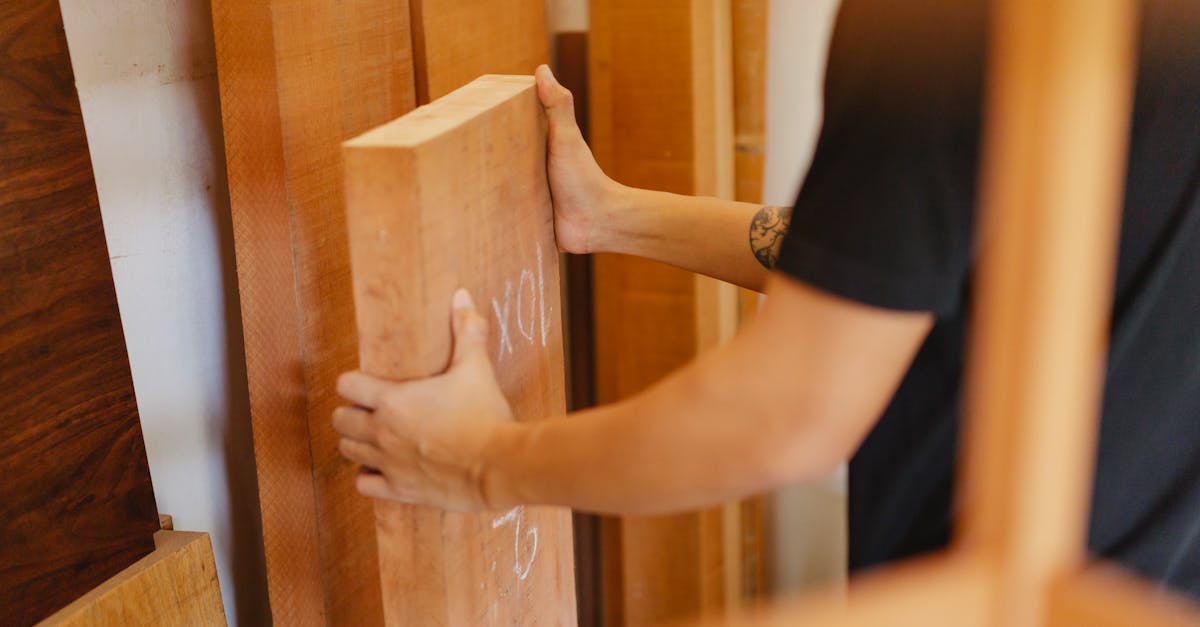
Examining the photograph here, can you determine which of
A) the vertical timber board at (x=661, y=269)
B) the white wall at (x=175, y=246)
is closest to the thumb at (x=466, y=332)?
the white wall at (x=175, y=246)

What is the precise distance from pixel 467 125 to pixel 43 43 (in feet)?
2.01

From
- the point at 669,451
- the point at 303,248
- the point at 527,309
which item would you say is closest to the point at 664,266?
the point at 303,248

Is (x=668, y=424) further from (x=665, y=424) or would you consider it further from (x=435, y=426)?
(x=435, y=426)

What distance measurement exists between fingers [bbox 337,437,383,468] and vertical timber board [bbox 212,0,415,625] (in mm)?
497

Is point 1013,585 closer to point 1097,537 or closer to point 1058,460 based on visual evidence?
point 1058,460

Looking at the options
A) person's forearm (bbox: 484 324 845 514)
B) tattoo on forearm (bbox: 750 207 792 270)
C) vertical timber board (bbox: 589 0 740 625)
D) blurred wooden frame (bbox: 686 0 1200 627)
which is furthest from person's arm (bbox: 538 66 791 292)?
blurred wooden frame (bbox: 686 0 1200 627)

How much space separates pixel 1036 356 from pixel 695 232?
1.04 m

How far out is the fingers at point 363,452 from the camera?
948 mm

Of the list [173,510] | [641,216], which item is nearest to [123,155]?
[173,510]

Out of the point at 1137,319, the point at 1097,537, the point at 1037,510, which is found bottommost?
the point at 1097,537

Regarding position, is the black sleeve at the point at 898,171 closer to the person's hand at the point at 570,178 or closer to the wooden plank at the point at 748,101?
the person's hand at the point at 570,178

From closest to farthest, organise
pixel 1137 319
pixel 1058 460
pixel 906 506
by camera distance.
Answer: pixel 1058 460 < pixel 1137 319 < pixel 906 506

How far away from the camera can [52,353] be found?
50.1 inches

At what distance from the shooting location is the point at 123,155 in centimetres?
146
